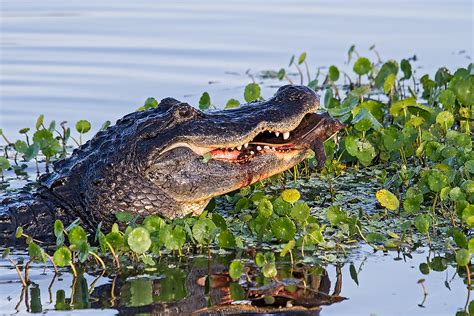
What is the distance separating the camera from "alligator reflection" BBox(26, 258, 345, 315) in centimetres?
592

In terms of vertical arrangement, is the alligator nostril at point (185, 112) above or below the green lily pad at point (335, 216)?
above

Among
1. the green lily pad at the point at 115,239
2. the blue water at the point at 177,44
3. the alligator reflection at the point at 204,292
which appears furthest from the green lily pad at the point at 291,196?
the blue water at the point at 177,44

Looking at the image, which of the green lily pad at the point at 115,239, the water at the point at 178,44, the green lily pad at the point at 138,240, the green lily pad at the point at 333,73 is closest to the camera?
the green lily pad at the point at 138,240

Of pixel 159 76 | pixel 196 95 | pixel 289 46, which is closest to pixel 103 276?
pixel 196 95

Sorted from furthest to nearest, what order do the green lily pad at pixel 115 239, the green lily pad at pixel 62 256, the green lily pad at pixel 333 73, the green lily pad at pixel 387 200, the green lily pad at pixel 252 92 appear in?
the green lily pad at pixel 333 73, the green lily pad at pixel 252 92, the green lily pad at pixel 387 200, the green lily pad at pixel 115 239, the green lily pad at pixel 62 256

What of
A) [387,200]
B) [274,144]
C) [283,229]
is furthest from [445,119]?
[283,229]

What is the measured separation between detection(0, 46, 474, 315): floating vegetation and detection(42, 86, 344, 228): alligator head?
18 centimetres

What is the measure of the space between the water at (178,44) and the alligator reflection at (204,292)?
426cm

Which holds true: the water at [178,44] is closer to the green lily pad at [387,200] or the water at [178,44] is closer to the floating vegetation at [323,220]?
the floating vegetation at [323,220]

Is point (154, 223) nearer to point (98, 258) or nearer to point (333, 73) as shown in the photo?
point (98, 258)

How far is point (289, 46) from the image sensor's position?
1372cm

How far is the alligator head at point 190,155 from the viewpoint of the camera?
7.18 metres

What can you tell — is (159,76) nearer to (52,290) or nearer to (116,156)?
(116,156)

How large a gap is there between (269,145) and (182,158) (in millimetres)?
590
